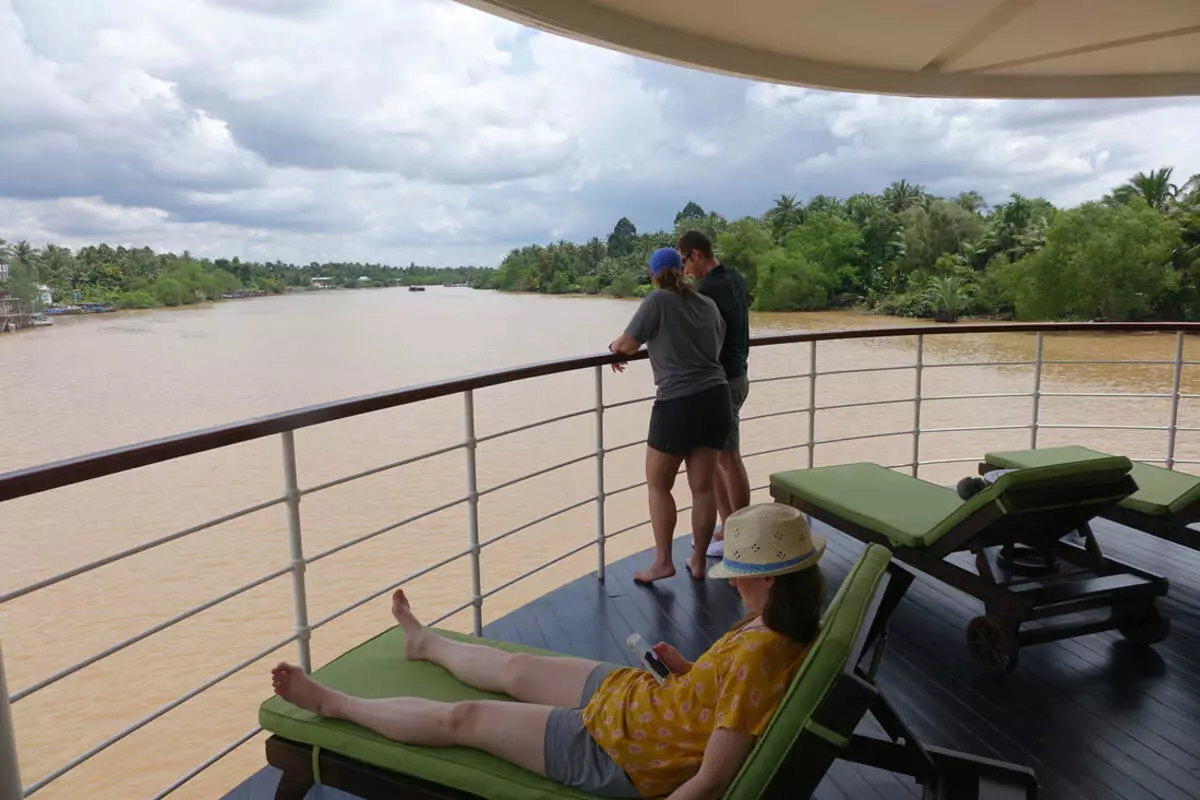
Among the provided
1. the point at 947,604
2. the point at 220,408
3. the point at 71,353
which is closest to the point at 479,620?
the point at 947,604

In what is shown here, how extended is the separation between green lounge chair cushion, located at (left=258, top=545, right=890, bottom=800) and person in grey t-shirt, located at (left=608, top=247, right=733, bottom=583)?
3.58ft

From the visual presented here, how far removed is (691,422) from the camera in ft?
9.02

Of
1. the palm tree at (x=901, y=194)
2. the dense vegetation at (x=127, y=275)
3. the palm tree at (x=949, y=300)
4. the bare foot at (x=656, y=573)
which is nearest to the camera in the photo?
the bare foot at (x=656, y=573)

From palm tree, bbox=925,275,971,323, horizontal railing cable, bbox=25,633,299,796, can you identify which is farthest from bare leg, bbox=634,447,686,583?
palm tree, bbox=925,275,971,323

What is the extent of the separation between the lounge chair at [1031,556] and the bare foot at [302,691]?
178 cm

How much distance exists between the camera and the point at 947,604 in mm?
2797

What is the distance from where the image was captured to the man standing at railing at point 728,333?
290 centimetres

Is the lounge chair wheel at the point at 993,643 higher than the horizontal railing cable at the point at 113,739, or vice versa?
the horizontal railing cable at the point at 113,739

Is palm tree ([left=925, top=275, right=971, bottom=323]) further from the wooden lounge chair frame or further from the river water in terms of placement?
the wooden lounge chair frame

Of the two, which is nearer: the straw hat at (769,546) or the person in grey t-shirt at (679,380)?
the straw hat at (769,546)

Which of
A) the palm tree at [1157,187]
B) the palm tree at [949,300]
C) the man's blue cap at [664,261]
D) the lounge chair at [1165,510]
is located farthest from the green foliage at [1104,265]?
the man's blue cap at [664,261]

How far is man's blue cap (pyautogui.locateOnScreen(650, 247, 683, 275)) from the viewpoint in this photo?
106 inches

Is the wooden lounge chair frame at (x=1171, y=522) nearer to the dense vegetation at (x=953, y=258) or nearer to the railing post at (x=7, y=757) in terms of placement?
the railing post at (x=7, y=757)

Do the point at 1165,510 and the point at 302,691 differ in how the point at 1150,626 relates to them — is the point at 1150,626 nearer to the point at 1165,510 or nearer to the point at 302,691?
the point at 1165,510
